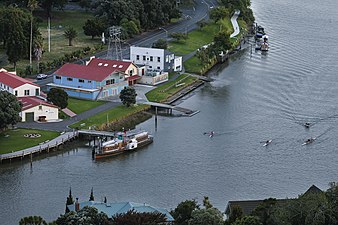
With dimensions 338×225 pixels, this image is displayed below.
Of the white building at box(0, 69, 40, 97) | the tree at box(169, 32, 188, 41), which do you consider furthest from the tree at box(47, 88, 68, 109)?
the tree at box(169, 32, 188, 41)

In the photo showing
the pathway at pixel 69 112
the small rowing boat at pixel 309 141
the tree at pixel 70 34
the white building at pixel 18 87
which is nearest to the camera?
the small rowing boat at pixel 309 141

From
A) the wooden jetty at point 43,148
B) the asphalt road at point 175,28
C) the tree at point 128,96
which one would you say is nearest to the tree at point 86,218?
the wooden jetty at point 43,148

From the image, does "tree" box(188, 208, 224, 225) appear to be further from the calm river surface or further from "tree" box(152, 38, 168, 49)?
"tree" box(152, 38, 168, 49)

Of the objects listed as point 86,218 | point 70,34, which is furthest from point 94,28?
point 86,218

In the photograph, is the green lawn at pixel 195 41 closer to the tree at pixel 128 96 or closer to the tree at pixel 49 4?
the tree at pixel 49 4

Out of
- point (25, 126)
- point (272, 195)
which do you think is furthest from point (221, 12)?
point (272, 195)

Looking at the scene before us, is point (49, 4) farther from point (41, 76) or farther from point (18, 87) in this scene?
point (18, 87)

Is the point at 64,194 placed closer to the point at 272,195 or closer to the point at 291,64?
the point at 272,195
